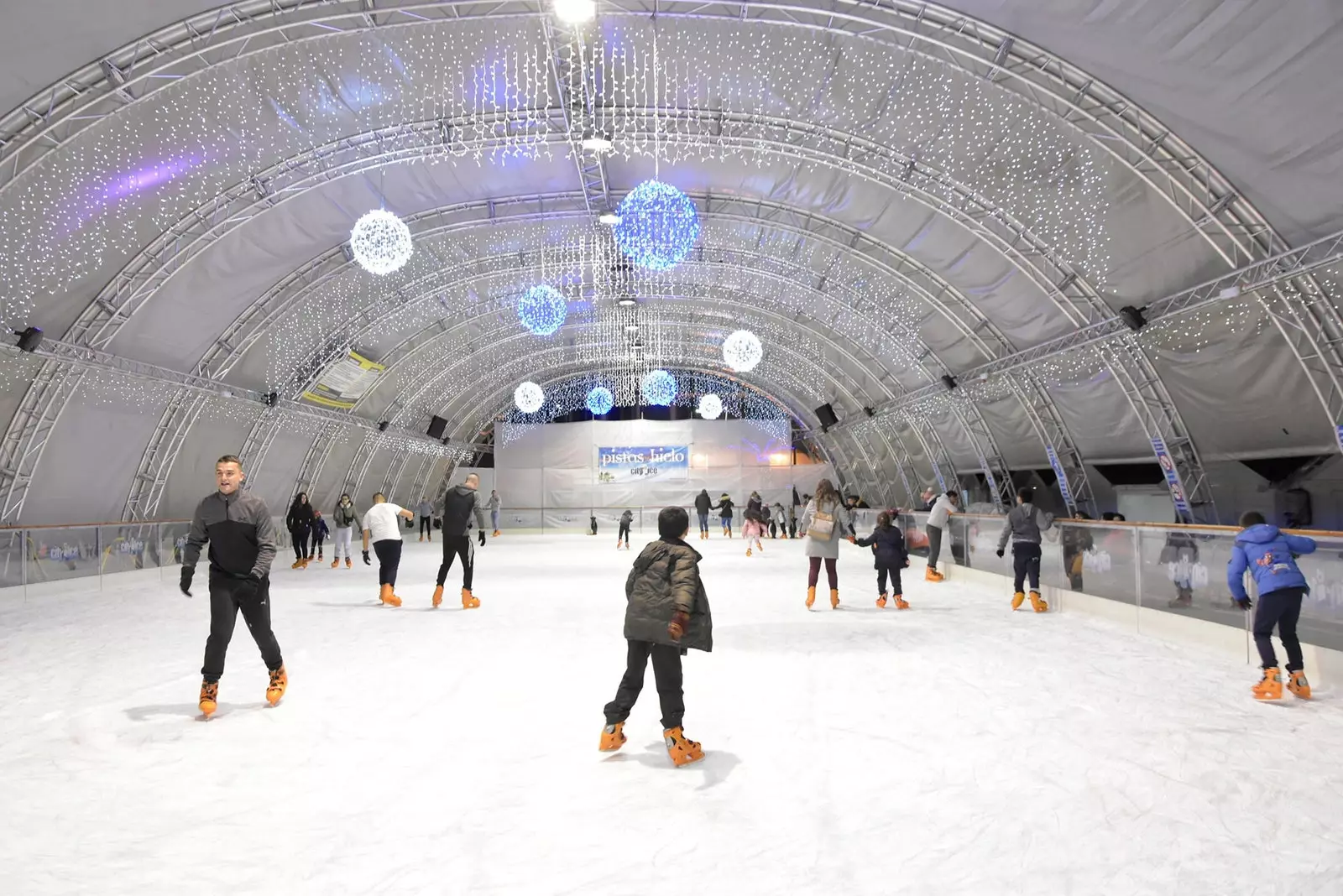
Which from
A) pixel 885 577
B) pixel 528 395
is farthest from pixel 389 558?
pixel 528 395

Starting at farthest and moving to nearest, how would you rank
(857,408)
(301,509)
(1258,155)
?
(857,408)
(301,509)
(1258,155)

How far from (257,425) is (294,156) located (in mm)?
8929

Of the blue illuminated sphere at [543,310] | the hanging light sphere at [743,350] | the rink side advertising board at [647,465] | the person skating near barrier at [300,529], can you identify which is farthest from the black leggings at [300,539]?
the rink side advertising board at [647,465]

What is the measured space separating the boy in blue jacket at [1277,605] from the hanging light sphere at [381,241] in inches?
385

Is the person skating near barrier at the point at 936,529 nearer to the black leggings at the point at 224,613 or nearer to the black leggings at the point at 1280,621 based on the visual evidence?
the black leggings at the point at 1280,621

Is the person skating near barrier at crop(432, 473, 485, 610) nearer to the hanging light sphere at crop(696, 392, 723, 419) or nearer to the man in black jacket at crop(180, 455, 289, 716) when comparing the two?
the man in black jacket at crop(180, 455, 289, 716)

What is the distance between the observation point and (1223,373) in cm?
1300

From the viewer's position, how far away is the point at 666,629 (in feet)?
13.7

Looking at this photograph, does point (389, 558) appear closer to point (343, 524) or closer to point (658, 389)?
point (343, 524)

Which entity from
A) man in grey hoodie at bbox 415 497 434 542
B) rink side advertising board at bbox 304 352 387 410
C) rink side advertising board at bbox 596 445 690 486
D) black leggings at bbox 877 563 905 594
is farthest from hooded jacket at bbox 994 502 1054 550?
rink side advertising board at bbox 596 445 690 486

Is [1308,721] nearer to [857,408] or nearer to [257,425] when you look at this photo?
[257,425]

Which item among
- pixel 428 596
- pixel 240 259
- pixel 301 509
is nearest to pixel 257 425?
pixel 301 509

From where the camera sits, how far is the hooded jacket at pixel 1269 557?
544 cm

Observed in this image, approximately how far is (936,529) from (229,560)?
1107 cm
